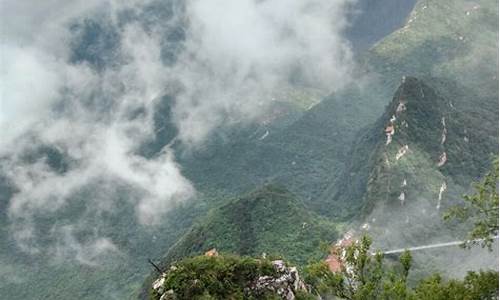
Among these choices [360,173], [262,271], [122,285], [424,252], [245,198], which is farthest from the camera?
[122,285]

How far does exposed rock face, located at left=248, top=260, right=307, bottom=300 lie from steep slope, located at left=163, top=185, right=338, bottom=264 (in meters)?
60.3

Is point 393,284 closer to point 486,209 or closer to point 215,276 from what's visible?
point 486,209

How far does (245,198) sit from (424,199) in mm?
38094

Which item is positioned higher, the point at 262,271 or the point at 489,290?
the point at 262,271

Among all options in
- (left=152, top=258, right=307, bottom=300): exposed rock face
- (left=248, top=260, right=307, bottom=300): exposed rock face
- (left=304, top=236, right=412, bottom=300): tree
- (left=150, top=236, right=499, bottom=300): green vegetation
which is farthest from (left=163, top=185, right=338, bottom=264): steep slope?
(left=304, top=236, right=412, bottom=300): tree

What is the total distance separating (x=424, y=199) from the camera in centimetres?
13688

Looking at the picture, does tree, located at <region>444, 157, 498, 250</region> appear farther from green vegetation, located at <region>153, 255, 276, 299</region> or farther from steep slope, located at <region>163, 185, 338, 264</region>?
steep slope, located at <region>163, 185, 338, 264</region>

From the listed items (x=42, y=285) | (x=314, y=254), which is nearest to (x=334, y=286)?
(x=314, y=254)

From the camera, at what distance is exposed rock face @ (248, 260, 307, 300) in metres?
56.8

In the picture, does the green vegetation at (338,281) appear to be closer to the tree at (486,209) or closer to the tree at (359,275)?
the tree at (359,275)

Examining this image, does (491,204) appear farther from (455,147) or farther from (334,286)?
(455,147)

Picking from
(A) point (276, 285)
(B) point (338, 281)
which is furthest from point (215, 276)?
(B) point (338, 281)

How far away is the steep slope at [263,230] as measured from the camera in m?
126

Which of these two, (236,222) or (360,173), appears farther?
(360,173)
